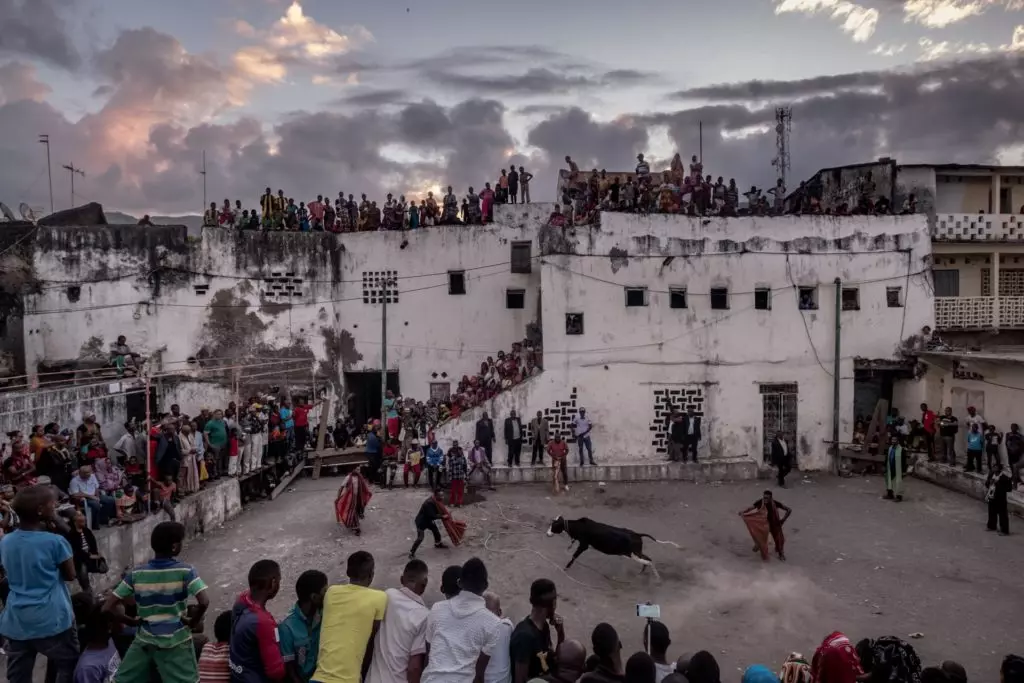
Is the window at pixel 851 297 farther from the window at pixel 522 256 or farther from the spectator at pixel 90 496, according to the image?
Answer: the spectator at pixel 90 496

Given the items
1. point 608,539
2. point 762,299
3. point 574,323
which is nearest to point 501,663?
point 608,539

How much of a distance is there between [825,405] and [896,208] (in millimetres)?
7592

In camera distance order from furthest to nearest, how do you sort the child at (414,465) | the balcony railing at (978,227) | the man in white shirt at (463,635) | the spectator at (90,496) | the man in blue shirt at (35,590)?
1. the balcony railing at (978,227)
2. the child at (414,465)
3. the spectator at (90,496)
4. the man in white shirt at (463,635)
5. the man in blue shirt at (35,590)

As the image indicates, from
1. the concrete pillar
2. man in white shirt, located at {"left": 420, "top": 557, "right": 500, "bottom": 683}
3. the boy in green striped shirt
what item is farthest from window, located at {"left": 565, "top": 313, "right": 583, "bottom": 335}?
the boy in green striped shirt

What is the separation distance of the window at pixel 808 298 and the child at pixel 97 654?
19295 mm

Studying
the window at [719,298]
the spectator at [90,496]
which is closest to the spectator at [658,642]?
the spectator at [90,496]

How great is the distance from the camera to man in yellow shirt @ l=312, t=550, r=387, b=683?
4812 mm

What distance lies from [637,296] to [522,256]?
4317 millimetres

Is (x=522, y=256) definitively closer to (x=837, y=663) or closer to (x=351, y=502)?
(x=351, y=502)

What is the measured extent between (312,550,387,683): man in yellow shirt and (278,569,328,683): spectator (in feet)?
0.35

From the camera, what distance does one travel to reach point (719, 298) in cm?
2045

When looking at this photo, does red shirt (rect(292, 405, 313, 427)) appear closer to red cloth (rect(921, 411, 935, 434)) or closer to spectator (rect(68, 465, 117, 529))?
spectator (rect(68, 465, 117, 529))

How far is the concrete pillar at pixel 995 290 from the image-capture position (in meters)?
22.5

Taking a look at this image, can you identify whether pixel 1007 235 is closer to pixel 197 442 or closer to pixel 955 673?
pixel 955 673
